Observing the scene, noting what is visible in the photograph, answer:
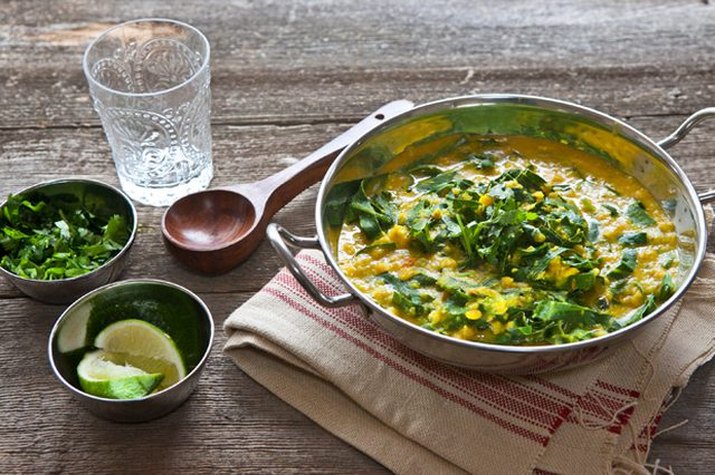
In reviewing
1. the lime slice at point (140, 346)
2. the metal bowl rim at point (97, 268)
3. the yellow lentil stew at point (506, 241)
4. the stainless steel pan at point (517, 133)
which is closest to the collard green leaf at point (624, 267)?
the yellow lentil stew at point (506, 241)

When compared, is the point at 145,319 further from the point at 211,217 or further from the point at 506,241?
the point at 506,241

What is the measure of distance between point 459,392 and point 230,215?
2.75 ft

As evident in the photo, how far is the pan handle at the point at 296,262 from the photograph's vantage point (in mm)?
2023

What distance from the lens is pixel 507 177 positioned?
2.45 m

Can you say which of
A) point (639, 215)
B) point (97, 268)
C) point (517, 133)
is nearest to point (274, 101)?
point (517, 133)

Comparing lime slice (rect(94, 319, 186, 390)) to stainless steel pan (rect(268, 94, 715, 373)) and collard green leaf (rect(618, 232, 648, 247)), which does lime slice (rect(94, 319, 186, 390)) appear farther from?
collard green leaf (rect(618, 232, 648, 247))

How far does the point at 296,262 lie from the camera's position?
2037mm

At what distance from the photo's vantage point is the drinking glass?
2.57 meters

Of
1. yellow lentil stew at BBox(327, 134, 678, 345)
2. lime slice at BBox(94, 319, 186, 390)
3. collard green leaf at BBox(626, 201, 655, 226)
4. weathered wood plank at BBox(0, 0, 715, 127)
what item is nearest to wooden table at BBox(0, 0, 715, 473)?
weathered wood plank at BBox(0, 0, 715, 127)

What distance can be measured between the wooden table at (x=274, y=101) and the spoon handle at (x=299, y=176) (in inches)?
2.9

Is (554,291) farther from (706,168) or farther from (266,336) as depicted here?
(706,168)

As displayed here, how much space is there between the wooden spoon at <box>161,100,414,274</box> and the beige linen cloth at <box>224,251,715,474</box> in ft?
0.66

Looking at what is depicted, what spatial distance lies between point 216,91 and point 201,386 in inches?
47.3

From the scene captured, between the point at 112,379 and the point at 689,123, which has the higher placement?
the point at 689,123
